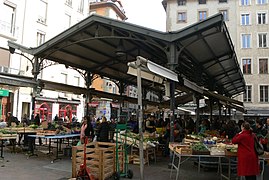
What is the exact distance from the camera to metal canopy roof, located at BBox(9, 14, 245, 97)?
9.34 metres

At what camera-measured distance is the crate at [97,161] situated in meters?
6.97

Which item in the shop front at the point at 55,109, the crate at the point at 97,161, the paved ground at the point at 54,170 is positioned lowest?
the paved ground at the point at 54,170

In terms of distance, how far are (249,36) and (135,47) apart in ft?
95.3

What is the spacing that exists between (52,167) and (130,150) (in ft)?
9.95

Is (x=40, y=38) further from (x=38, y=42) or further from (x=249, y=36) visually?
(x=249, y=36)

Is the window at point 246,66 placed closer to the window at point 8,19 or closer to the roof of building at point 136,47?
the roof of building at point 136,47

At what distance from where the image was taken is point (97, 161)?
23.1ft

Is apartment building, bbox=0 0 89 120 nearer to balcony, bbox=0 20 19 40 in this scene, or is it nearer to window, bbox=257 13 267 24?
balcony, bbox=0 20 19 40

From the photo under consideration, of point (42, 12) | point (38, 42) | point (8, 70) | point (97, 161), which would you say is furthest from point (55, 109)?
point (97, 161)

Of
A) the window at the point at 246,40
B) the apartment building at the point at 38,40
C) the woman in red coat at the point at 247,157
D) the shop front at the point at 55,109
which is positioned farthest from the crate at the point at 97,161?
the window at the point at 246,40

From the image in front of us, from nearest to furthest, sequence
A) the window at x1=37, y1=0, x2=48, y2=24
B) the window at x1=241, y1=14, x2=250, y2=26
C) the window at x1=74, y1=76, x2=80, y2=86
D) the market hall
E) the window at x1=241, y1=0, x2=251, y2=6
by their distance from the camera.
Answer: the market hall < the window at x1=37, y1=0, x2=48, y2=24 < the window at x1=74, y1=76, x2=80, y2=86 < the window at x1=241, y1=14, x2=250, y2=26 < the window at x1=241, y1=0, x2=251, y2=6

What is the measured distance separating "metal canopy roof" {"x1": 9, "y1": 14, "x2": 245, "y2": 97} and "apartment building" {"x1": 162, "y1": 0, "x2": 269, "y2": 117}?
64.3 feet

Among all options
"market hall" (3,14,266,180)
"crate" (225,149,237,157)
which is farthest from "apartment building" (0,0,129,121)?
"crate" (225,149,237,157)

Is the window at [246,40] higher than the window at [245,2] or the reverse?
the reverse
